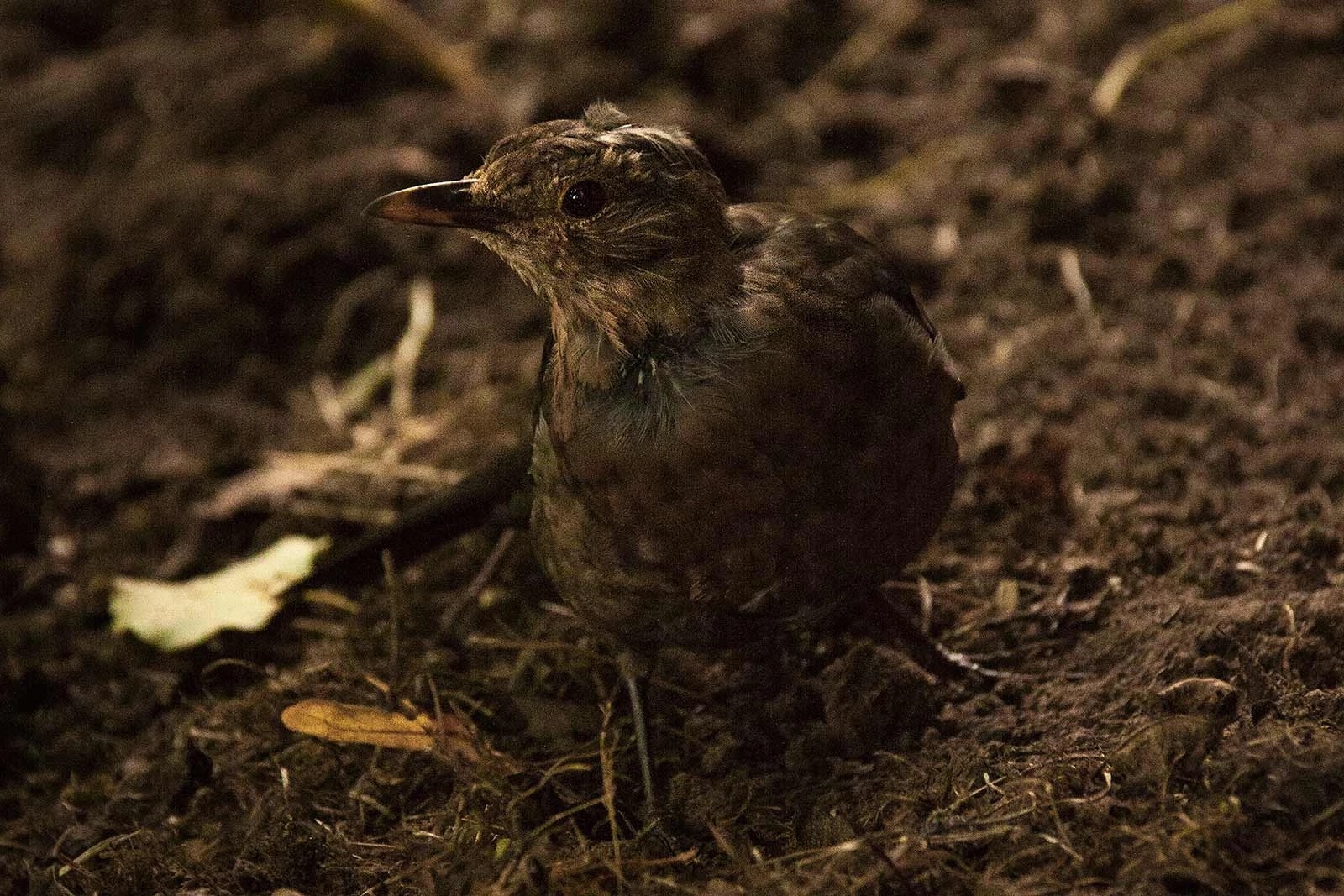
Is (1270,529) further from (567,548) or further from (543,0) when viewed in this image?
(543,0)

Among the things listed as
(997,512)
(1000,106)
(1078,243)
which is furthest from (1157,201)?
(997,512)

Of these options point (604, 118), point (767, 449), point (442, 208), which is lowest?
point (767, 449)

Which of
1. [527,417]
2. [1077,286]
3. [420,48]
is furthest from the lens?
[420,48]

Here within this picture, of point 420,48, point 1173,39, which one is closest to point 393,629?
point 420,48

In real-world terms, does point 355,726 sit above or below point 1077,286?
below

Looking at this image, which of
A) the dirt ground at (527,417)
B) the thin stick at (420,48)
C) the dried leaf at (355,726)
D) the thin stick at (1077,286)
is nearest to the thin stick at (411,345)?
the dirt ground at (527,417)

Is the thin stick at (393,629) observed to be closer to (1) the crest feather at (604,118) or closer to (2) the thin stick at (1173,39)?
(1) the crest feather at (604,118)

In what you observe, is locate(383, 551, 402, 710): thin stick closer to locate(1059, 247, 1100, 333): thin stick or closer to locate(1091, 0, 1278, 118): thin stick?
locate(1059, 247, 1100, 333): thin stick

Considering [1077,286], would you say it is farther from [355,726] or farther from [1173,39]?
[355,726]
